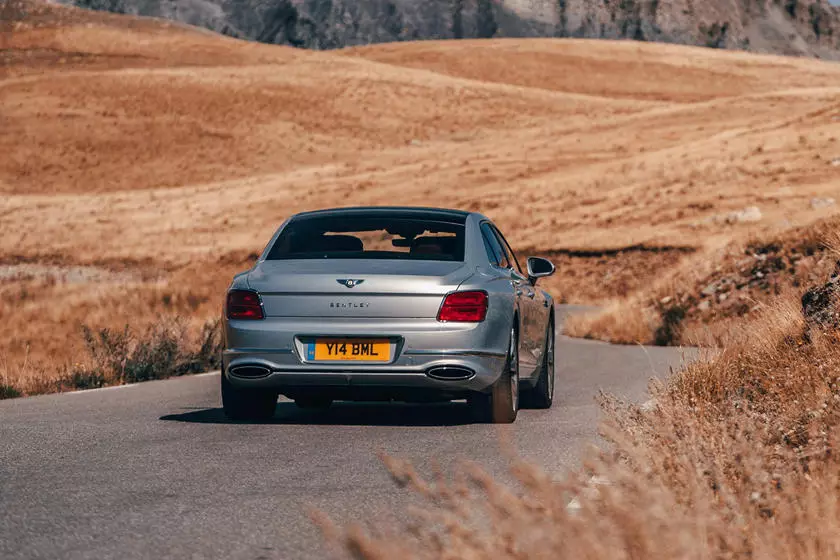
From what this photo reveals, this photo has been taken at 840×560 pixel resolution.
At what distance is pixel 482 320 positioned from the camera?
9.98 m

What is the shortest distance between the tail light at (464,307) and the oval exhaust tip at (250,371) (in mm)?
1240

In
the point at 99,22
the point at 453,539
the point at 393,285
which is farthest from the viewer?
the point at 99,22

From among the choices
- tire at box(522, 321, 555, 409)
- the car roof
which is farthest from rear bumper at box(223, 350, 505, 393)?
tire at box(522, 321, 555, 409)

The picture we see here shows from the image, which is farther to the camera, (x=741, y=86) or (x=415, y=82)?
(x=741, y=86)

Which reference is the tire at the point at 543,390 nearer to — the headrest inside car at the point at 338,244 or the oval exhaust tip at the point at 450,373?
the headrest inside car at the point at 338,244

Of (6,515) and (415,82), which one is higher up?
(6,515)

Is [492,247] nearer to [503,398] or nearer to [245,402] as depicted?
[503,398]

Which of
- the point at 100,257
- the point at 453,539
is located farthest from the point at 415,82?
the point at 453,539

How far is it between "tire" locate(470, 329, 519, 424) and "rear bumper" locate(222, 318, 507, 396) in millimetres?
237

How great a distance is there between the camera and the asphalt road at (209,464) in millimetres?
6223

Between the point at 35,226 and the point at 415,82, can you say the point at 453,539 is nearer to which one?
the point at 35,226

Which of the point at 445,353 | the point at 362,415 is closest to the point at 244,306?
the point at 445,353

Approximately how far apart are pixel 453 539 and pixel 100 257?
49635 mm

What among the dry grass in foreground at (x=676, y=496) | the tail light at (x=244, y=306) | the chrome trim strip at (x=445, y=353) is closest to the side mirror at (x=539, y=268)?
the chrome trim strip at (x=445, y=353)
